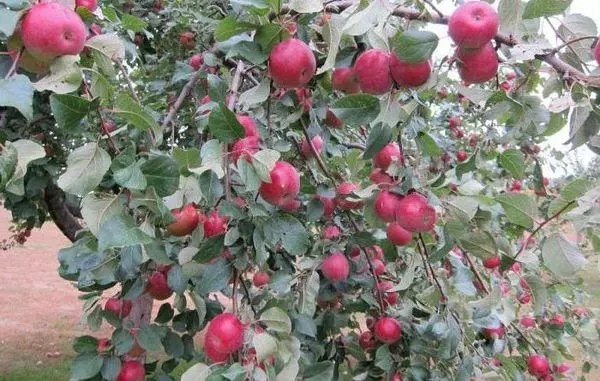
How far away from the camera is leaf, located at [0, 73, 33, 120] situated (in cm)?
80

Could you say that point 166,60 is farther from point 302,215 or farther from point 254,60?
point 254,60

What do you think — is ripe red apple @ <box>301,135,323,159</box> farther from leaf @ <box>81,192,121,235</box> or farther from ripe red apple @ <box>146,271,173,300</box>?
leaf @ <box>81,192,121,235</box>

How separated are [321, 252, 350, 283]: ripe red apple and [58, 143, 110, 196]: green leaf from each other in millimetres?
892

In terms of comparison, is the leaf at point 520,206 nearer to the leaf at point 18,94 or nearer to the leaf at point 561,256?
the leaf at point 561,256

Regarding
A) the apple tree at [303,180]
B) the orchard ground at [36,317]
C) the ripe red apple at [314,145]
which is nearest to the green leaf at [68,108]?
the apple tree at [303,180]

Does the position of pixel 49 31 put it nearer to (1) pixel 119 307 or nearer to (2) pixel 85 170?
(2) pixel 85 170

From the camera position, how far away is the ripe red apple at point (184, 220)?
129cm

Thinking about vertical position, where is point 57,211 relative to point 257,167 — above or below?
below

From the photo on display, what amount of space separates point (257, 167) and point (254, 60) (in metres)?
0.23

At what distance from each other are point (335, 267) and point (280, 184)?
64 centimetres

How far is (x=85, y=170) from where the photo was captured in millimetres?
985

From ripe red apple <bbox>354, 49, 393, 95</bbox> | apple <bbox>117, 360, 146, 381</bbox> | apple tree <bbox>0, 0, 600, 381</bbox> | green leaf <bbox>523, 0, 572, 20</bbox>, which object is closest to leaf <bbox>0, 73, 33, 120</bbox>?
apple tree <bbox>0, 0, 600, 381</bbox>

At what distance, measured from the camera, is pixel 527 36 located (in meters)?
1.11

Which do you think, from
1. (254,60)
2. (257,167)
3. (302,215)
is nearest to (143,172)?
(257,167)
